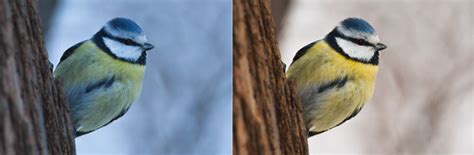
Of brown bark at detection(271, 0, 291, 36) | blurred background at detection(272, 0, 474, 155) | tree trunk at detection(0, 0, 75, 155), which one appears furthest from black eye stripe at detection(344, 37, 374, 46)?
blurred background at detection(272, 0, 474, 155)

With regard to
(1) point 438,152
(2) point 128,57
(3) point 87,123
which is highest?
(2) point 128,57

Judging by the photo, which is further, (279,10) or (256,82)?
(279,10)

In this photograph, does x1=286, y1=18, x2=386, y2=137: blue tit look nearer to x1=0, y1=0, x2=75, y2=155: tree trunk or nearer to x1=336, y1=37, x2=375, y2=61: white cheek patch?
x1=336, y1=37, x2=375, y2=61: white cheek patch

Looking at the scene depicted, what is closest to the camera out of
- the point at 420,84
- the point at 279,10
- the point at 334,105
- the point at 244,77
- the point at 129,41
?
the point at 244,77

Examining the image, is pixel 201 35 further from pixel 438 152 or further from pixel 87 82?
pixel 438 152

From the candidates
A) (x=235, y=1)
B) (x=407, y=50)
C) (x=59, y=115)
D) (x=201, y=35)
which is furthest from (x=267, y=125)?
(x=407, y=50)

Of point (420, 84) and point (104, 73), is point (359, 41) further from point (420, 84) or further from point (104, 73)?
point (420, 84)

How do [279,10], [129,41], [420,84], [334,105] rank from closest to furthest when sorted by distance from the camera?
[129,41] → [334,105] → [279,10] → [420,84]

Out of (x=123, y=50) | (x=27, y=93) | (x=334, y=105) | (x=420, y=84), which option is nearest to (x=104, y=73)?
(x=123, y=50)
